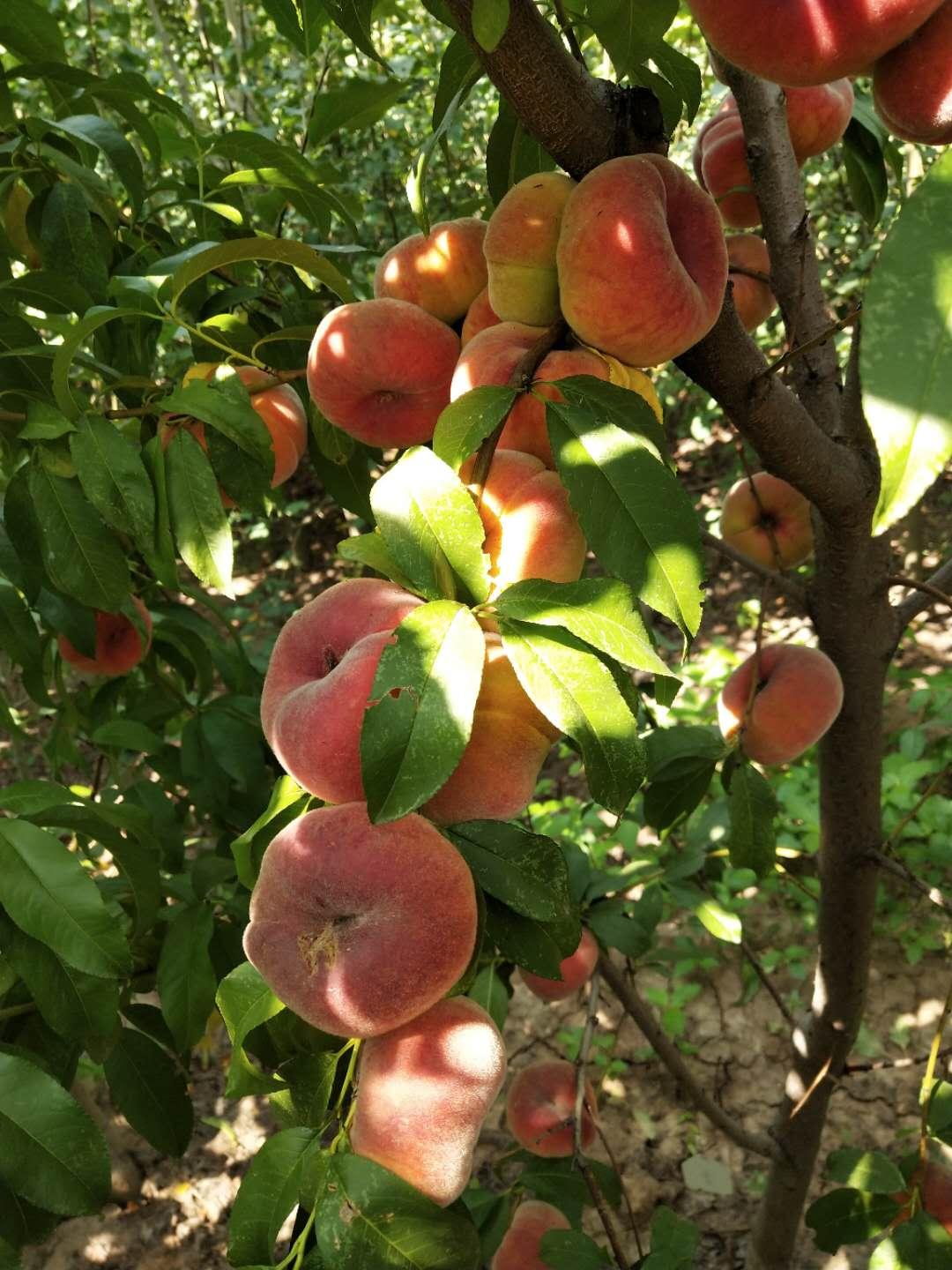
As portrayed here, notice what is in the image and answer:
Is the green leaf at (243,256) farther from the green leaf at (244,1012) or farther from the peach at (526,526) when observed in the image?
the green leaf at (244,1012)

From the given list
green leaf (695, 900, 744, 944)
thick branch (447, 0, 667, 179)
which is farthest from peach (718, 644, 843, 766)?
thick branch (447, 0, 667, 179)

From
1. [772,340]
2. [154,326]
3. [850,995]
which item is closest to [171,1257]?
[850,995]

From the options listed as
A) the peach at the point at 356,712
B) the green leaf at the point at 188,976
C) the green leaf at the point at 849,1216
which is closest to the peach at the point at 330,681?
the peach at the point at 356,712

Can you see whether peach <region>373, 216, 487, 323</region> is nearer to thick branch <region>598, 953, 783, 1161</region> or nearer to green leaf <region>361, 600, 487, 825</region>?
green leaf <region>361, 600, 487, 825</region>

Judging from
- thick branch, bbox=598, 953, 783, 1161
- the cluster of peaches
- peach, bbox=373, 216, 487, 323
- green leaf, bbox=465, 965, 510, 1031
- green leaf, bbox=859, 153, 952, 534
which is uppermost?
the cluster of peaches

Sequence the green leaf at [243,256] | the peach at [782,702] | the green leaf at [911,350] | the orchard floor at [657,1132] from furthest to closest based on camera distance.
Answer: the orchard floor at [657,1132], the peach at [782,702], the green leaf at [243,256], the green leaf at [911,350]

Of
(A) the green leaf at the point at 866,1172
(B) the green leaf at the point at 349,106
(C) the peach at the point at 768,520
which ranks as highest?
(B) the green leaf at the point at 349,106

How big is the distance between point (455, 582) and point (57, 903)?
0.53 m

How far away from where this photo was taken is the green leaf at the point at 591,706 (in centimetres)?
53

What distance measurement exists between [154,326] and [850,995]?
1368mm

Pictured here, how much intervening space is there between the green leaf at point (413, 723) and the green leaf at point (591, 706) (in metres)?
0.04

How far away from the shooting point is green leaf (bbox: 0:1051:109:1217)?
0.79m

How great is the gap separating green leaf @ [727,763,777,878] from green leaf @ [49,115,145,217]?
113 centimetres

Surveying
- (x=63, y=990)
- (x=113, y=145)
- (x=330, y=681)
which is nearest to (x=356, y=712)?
(x=330, y=681)
